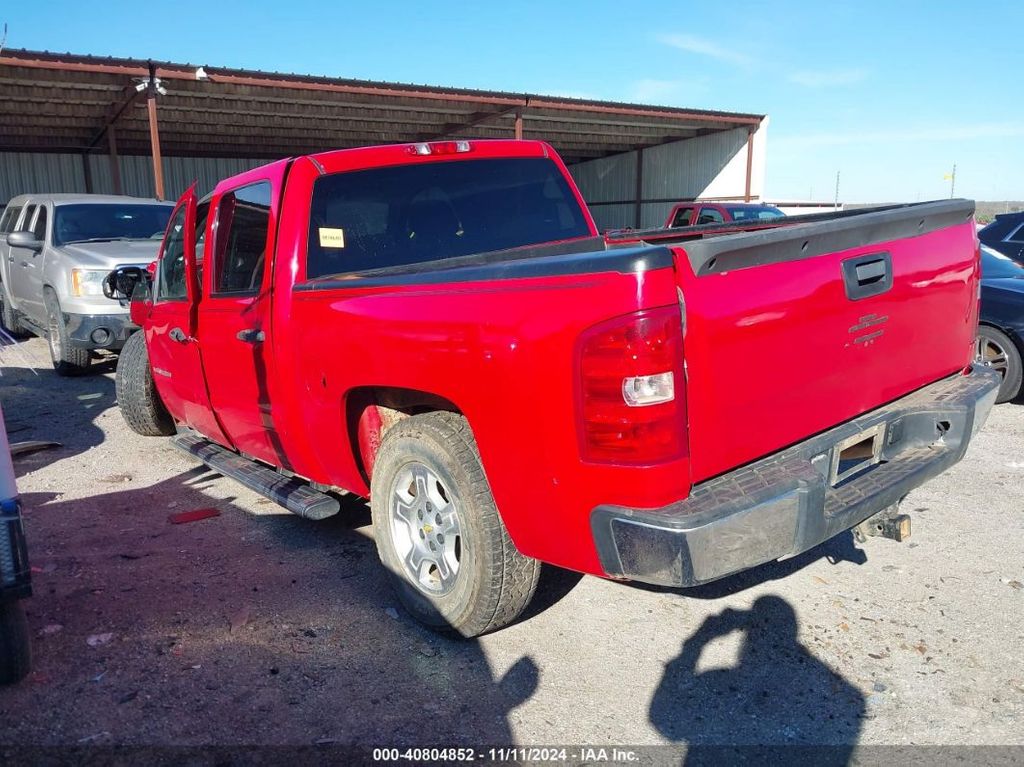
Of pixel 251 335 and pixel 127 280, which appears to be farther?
pixel 127 280

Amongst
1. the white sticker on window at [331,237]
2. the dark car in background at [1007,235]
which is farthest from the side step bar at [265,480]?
the dark car in background at [1007,235]

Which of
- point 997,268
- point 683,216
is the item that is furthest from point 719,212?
point 997,268

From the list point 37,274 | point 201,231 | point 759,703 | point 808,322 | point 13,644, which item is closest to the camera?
point 808,322

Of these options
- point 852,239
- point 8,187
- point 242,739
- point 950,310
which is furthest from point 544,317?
point 8,187

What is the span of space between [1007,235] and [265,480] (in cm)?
826

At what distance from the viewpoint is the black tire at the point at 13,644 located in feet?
9.36

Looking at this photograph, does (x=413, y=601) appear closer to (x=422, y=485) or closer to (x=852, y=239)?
(x=422, y=485)

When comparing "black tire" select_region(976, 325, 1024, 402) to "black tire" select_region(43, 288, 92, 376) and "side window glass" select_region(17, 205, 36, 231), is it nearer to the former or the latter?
"black tire" select_region(43, 288, 92, 376)

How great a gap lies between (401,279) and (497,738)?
163cm

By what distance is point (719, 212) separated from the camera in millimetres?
15695

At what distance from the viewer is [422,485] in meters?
3.13

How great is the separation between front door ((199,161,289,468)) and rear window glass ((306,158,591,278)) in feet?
0.89

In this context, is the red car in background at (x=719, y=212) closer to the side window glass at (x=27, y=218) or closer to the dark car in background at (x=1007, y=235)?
the dark car in background at (x=1007, y=235)

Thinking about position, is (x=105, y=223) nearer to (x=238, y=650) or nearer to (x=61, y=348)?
(x=61, y=348)
